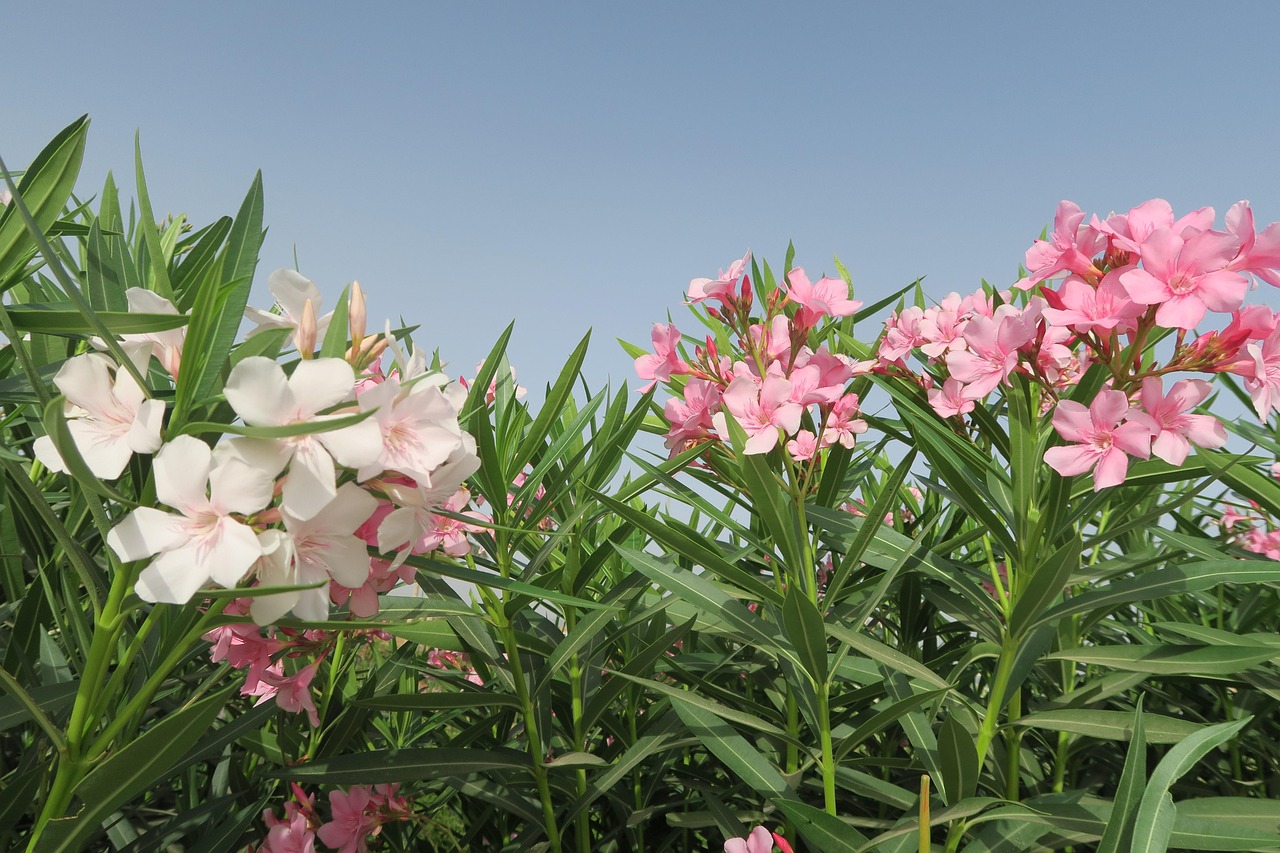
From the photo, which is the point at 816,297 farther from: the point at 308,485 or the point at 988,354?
the point at 308,485

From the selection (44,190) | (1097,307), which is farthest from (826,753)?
(44,190)

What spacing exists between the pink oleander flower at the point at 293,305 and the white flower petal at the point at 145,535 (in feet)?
0.58

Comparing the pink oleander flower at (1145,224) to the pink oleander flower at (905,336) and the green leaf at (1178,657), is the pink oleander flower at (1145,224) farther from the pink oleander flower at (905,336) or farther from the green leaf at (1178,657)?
the green leaf at (1178,657)

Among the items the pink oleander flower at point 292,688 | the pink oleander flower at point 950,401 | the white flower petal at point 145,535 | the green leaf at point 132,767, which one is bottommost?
the pink oleander flower at point 292,688

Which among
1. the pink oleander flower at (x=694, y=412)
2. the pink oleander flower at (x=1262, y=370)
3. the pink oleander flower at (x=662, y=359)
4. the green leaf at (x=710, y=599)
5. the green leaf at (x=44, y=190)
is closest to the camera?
the green leaf at (x=44, y=190)

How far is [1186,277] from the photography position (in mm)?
978

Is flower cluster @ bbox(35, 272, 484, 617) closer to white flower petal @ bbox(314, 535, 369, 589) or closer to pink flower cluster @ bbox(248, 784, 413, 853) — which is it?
white flower petal @ bbox(314, 535, 369, 589)

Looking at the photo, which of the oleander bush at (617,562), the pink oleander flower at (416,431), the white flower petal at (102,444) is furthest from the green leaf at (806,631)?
the white flower petal at (102,444)

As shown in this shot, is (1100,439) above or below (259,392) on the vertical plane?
above

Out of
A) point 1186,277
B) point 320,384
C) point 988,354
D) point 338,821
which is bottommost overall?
point 338,821

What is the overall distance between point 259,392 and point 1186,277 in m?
1.01

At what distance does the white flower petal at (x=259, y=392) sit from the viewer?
62cm

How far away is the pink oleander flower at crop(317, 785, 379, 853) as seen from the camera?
51.3 inches

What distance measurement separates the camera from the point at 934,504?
1.65 m
